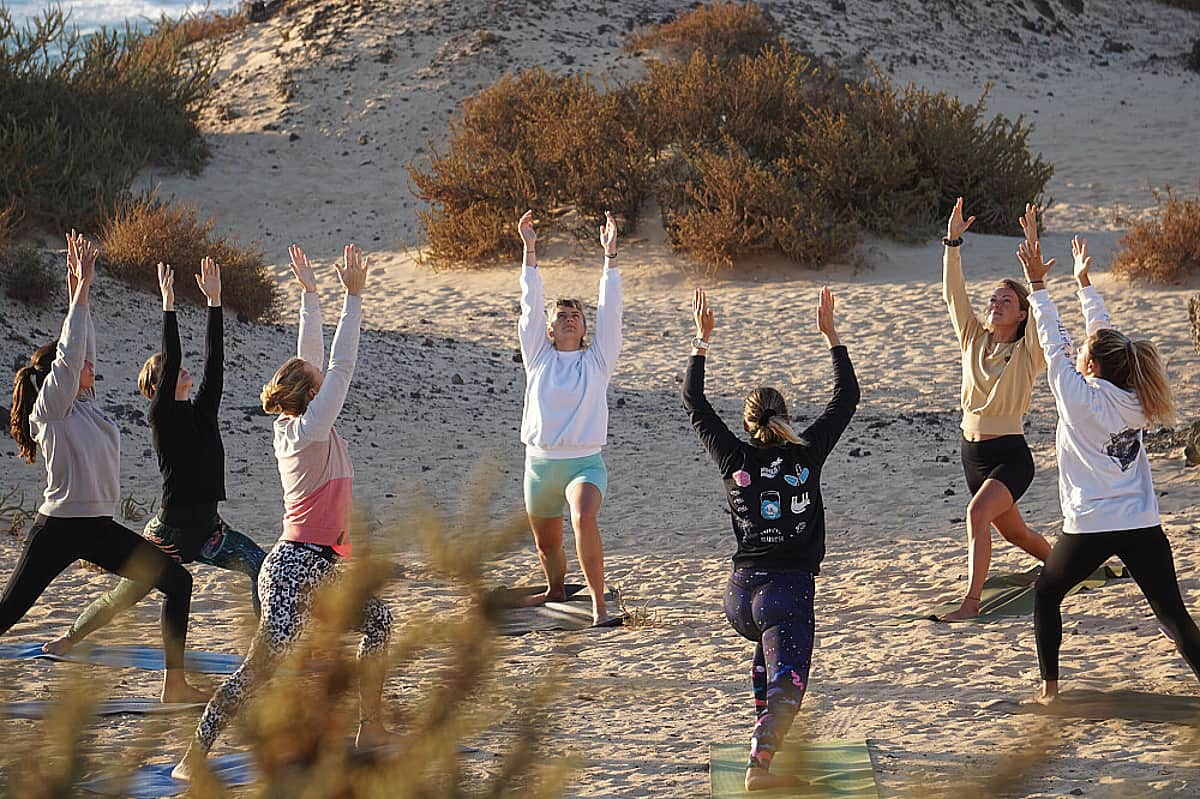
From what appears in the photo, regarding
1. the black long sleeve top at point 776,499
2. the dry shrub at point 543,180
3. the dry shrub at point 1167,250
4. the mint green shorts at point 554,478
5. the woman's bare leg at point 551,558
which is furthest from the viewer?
the dry shrub at point 543,180

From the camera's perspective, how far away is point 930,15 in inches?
→ 1211

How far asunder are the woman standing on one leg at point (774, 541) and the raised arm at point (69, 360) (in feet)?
7.67

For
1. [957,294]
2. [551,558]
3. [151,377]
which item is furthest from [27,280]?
[957,294]

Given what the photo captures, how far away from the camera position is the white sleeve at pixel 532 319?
684 centimetres

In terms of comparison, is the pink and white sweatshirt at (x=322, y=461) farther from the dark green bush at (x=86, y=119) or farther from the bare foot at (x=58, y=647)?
the dark green bush at (x=86, y=119)

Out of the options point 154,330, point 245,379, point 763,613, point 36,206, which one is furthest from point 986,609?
point 36,206

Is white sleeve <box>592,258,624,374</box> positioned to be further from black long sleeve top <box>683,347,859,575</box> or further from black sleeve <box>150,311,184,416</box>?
black sleeve <box>150,311,184,416</box>

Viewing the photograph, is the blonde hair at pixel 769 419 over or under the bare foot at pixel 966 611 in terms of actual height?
over

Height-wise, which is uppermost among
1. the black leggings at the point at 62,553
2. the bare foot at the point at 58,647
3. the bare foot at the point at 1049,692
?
the black leggings at the point at 62,553

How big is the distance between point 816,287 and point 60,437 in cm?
1190

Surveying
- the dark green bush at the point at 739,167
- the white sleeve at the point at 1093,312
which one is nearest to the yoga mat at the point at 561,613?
the white sleeve at the point at 1093,312

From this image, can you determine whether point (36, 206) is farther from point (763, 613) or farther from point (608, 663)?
point (763, 613)

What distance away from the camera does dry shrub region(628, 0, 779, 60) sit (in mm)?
25125

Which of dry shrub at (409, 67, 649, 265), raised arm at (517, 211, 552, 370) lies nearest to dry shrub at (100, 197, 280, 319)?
dry shrub at (409, 67, 649, 265)
